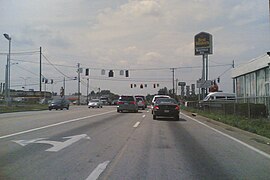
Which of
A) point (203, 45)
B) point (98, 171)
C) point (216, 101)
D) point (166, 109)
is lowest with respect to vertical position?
point (98, 171)

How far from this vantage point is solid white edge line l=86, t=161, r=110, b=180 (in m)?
6.66

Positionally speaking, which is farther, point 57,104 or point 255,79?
point 57,104

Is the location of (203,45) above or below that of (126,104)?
above

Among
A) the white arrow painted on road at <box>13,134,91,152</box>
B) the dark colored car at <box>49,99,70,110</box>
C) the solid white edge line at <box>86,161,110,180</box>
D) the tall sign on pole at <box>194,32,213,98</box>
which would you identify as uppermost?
the tall sign on pole at <box>194,32,213,98</box>

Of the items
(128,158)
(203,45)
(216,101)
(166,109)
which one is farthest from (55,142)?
(203,45)

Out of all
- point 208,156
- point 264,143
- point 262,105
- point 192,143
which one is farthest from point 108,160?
point 262,105

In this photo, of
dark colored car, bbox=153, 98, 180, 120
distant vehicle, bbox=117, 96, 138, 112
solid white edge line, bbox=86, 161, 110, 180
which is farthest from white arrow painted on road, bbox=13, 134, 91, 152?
distant vehicle, bbox=117, 96, 138, 112

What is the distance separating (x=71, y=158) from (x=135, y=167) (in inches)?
75.4

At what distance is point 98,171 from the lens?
719 cm

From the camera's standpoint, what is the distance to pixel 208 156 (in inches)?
362

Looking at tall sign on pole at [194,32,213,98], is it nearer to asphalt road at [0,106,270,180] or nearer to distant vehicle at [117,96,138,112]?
distant vehicle at [117,96,138,112]

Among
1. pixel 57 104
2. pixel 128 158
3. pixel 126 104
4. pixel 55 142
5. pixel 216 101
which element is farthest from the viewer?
pixel 57 104

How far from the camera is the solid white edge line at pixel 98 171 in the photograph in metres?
6.66

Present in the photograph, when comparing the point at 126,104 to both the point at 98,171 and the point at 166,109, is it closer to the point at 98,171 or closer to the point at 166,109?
the point at 166,109
